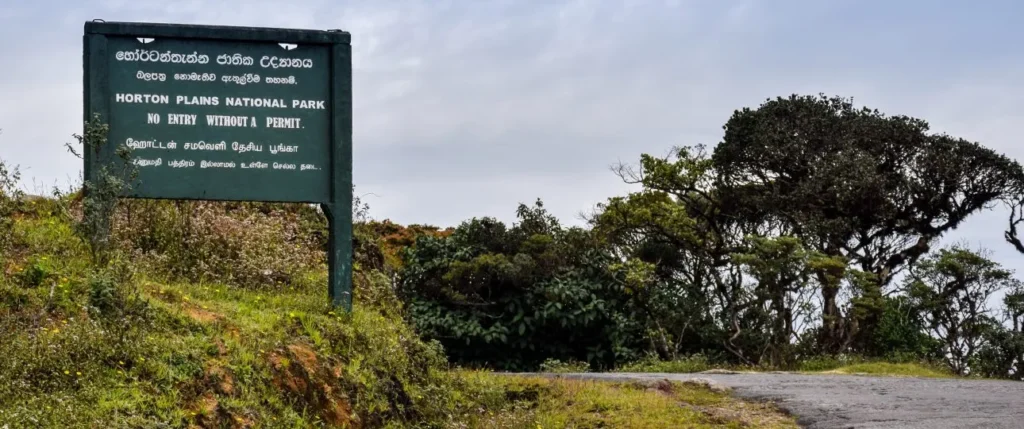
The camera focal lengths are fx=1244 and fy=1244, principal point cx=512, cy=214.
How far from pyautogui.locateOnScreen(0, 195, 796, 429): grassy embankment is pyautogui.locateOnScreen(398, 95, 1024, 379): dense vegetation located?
9008 mm

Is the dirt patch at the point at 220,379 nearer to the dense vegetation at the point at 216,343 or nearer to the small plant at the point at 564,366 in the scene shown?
the dense vegetation at the point at 216,343

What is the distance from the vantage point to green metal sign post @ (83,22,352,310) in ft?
40.0

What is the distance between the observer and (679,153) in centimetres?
2753

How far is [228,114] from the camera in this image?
1230 cm

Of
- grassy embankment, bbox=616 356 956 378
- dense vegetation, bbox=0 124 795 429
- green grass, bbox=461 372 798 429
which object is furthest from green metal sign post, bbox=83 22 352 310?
grassy embankment, bbox=616 356 956 378

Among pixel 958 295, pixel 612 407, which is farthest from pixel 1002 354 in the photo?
pixel 612 407

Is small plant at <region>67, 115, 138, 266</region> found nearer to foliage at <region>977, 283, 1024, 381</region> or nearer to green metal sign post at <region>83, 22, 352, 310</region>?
green metal sign post at <region>83, 22, 352, 310</region>

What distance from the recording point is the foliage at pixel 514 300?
2328cm

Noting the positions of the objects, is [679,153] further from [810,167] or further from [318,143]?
[318,143]

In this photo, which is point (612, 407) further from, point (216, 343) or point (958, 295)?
point (958, 295)

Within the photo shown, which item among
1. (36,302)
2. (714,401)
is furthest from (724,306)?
(36,302)

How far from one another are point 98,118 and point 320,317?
2997 mm

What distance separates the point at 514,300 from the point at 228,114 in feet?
39.4

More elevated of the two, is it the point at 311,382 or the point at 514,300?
the point at 514,300
